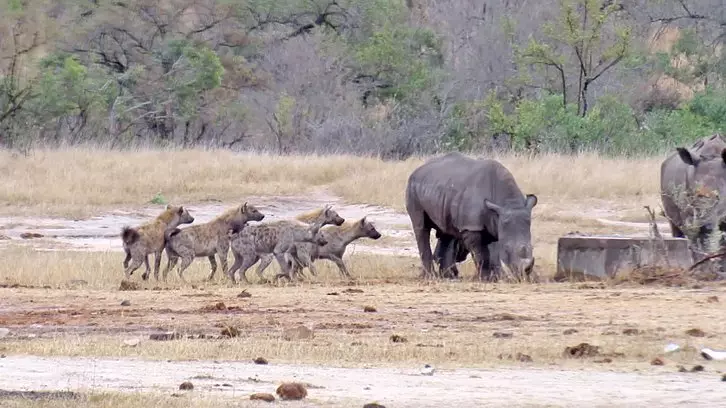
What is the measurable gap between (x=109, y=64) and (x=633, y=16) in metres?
17.5

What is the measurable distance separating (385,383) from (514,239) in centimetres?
851

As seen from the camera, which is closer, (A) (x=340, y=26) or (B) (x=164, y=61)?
(B) (x=164, y=61)

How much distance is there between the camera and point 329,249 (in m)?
19.9

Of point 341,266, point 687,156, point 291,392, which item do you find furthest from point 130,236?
point 291,392

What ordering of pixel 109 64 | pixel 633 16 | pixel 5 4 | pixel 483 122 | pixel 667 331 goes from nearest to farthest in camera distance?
pixel 667 331 → pixel 5 4 → pixel 483 122 → pixel 109 64 → pixel 633 16

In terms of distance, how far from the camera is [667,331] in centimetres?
1339

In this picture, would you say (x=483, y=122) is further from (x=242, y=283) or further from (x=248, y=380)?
(x=248, y=380)

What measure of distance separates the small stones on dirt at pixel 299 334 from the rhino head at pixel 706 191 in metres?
6.44

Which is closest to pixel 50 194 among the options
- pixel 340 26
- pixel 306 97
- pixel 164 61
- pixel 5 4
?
pixel 5 4

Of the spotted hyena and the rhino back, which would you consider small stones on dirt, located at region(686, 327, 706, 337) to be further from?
the spotted hyena

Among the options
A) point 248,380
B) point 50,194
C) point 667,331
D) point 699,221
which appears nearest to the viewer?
point 248,380

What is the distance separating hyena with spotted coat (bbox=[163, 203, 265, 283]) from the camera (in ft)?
63.8

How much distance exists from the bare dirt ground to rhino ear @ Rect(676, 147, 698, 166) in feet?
7.05

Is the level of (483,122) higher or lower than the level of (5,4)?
lower
